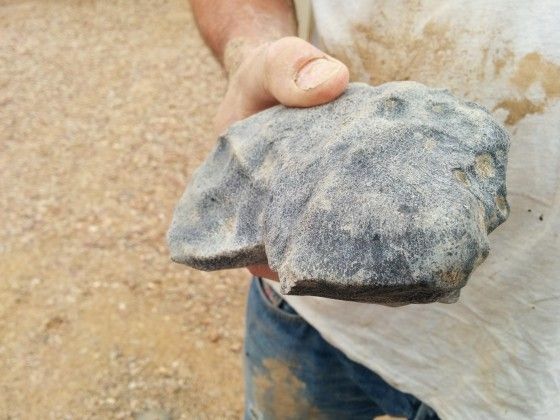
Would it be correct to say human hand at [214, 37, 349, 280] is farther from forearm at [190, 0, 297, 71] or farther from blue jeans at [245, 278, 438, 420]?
blue jeans at [245, 278, 438, 420]

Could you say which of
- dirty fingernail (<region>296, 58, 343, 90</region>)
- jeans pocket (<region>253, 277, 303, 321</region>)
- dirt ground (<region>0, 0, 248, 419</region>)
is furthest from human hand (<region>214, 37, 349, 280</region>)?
dirt ground (<region>0, 0, 248, 419</region>)

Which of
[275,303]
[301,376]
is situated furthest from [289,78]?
[301,376]

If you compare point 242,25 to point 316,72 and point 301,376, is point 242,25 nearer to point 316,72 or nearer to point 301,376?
point 316,72

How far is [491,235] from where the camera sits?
1181 millimetres

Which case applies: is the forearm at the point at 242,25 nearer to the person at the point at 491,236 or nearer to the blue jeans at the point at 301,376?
the person at the point at 491,236

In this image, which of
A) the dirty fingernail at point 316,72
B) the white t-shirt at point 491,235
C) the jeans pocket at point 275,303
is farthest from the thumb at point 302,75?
the jeans pocket at point 275,303

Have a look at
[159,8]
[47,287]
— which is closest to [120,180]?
[47,287]

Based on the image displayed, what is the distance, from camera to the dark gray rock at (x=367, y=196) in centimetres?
81

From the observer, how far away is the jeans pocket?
154cm

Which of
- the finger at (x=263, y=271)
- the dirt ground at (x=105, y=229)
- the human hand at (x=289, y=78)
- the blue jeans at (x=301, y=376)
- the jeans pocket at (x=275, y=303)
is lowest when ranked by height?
the dirt ground at (x=105, y=229)

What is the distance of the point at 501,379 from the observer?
4.18 feet

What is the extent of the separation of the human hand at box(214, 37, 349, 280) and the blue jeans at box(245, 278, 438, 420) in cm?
39

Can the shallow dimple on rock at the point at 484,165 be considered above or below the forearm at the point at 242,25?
above

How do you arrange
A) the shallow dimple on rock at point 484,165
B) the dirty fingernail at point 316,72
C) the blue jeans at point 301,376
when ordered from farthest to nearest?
the blue jeans at point 301,376 → the dirty fingernail at point 316,72 → the shallow dimple on rock at point 484,165
